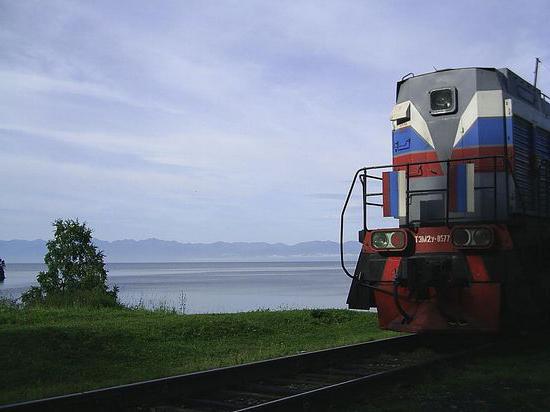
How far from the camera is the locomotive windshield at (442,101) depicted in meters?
8.65

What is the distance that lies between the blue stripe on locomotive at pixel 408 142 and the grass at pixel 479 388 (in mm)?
2995

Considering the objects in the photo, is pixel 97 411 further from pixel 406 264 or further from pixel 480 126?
pixel 480 126

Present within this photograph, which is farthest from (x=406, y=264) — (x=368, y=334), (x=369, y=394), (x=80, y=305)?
(x=80, y=305)

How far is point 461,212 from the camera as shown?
26.4ft

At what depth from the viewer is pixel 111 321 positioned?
10953mm

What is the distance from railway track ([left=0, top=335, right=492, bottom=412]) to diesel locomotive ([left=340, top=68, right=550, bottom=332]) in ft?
2.27

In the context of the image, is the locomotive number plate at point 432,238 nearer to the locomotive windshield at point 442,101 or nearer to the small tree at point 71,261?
the locomotive windshield at point 442,101

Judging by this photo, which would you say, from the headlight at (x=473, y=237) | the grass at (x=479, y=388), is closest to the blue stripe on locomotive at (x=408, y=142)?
the headlight at (x=473, y=237)

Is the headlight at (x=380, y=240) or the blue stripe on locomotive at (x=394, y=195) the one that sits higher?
the blue stripe on locomotive at (x=394, y=195)

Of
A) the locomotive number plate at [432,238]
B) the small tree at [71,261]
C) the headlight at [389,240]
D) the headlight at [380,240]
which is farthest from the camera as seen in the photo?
the small tree at [71,261]

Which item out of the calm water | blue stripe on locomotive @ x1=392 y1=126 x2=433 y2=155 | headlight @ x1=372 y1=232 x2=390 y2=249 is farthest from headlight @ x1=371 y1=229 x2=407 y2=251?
the calm water

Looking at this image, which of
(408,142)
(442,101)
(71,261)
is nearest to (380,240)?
(408,142)

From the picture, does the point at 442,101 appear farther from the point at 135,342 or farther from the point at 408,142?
the point at 135,342

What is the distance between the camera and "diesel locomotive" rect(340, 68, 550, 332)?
289 inches
